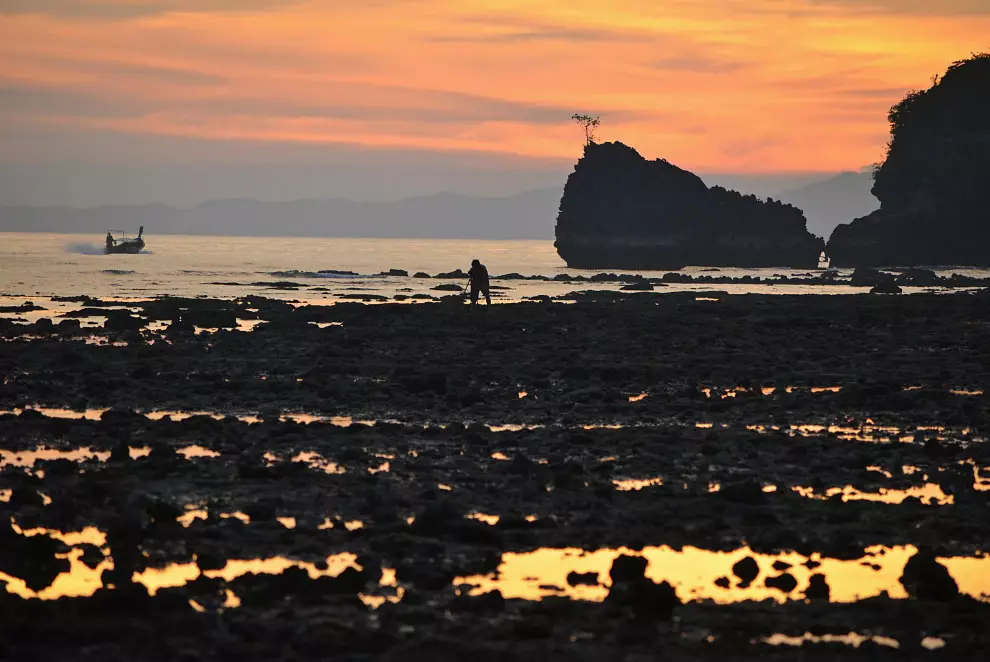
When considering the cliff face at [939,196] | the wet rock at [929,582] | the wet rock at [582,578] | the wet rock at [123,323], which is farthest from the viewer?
the cliff face at [939,196]

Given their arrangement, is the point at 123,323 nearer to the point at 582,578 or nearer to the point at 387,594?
the point at 387,594

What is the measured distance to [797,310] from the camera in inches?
2037

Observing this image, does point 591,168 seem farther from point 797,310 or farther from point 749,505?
point 749,505

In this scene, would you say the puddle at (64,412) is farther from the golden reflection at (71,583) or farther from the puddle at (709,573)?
the puddle at (709,573)

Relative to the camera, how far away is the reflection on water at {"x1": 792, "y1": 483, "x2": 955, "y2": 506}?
15227 mm

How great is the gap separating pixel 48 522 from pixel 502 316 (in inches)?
1315

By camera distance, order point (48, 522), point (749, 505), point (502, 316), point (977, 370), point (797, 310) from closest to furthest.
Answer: point (48, 522) → point (749, 505) → point (977, 370) → point (502, 316) → point (797, 310)

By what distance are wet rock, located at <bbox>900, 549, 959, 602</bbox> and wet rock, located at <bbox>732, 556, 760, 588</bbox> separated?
4.28 ft

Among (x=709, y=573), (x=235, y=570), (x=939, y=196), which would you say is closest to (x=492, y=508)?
(x=709, y=573)

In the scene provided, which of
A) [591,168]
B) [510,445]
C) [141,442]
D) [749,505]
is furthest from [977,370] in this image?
[591,168]

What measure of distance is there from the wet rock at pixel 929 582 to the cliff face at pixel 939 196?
136 m

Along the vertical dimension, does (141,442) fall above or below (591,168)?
below

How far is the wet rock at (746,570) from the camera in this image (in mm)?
11562

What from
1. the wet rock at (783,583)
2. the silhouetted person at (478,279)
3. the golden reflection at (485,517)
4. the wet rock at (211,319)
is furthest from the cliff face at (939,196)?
the wet rock at (783,583)
